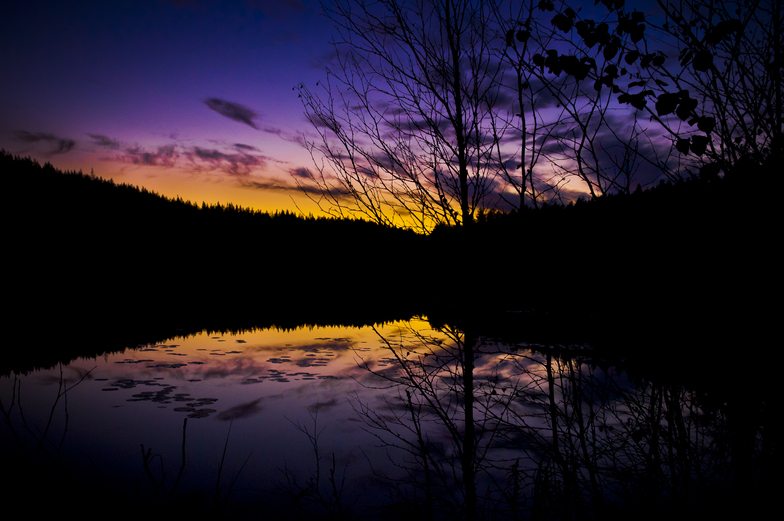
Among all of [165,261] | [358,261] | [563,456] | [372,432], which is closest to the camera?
[563,456]

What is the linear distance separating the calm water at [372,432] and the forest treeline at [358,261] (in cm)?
96

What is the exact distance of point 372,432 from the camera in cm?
431

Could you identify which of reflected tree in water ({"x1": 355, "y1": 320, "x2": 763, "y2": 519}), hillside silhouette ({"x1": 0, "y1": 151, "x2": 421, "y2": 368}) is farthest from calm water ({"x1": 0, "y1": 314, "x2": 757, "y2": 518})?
hillside silhouette ({"x1": 0, "y1": 151, "x2": 421, "y2": 368})

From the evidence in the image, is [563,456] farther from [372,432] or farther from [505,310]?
[505,310]

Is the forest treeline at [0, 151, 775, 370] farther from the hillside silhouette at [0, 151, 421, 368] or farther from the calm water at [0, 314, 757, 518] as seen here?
the calm water at [0, 314, 757, 518]

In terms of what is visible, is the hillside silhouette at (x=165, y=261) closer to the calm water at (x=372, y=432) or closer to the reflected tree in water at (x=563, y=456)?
the calm water at (x=372, y=432)

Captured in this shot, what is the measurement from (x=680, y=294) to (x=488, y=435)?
7.66 meters

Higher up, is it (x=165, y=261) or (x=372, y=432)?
(x=165, y=261)

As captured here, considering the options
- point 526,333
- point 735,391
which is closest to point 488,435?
point 735,391

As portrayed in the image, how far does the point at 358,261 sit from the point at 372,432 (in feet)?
69.3

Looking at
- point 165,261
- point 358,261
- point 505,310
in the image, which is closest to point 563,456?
point 505,310

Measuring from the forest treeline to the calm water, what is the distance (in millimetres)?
963

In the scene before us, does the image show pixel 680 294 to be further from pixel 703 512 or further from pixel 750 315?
pixel 703 512

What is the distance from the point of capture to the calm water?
255cm
